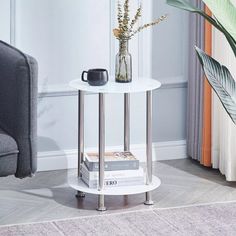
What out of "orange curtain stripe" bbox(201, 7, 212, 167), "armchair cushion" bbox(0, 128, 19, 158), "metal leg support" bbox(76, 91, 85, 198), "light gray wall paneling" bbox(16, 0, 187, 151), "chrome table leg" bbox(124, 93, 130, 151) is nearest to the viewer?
"armchair cushion" bbox(0, 128, 19, 158)

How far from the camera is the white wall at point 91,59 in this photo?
165 inches

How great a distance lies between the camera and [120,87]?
12.2ft

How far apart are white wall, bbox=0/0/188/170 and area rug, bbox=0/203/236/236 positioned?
80 centimetres

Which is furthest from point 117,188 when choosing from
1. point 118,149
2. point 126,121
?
point 118,149

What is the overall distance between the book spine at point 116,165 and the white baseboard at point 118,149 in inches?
20.2

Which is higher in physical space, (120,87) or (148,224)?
(120,87)

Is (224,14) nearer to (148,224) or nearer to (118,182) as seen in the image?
(148,224)

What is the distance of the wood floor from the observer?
3744 millimetres

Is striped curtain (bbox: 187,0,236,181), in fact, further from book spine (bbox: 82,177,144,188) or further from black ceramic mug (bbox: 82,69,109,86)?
black ceramic mug (bbox: 82,69,109,86)

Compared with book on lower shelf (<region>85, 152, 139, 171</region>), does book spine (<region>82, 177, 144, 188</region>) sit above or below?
below

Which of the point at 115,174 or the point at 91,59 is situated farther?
the point at 91,59

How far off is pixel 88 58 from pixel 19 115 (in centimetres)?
107

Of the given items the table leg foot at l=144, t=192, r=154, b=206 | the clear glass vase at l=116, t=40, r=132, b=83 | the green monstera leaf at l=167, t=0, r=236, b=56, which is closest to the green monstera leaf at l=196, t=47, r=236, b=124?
the green monstera leaf at l=167, t=0, r=236, b=56

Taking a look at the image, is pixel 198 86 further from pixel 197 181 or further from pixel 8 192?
pixel 8 192
